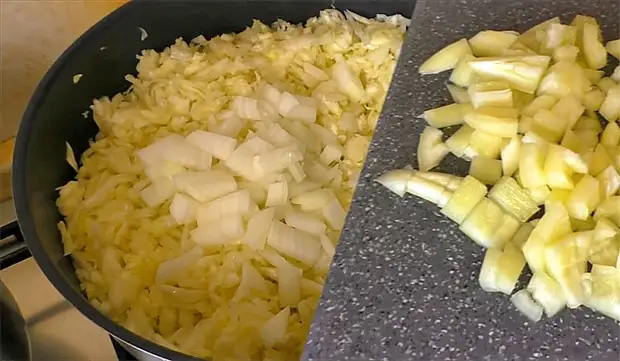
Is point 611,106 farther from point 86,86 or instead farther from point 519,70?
point 86,86

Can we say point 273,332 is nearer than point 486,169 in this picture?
No

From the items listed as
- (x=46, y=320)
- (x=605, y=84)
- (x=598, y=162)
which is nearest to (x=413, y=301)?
(x=598, y=162)

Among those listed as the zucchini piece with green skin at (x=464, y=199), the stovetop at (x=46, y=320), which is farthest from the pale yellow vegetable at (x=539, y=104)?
the stovetop at (x=46, y=320)

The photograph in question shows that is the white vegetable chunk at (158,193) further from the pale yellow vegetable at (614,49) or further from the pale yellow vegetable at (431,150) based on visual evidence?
the pale yellow vegetable at (614,49)

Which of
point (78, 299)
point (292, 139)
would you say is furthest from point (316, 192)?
point (78, 299)

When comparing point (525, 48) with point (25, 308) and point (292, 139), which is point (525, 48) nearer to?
point (292, 139)

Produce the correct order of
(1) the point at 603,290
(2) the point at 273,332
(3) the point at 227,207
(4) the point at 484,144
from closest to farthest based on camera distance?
1. (1) the point at 603,290
2. (4) the point at 484,144
3. (2) the point at 273,332
4. (3) the point at 227,207

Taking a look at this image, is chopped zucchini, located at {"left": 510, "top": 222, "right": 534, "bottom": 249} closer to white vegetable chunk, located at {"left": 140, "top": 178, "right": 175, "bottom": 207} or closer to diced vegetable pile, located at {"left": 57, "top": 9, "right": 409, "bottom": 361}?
diced vegetable pile, located at {"left": 57, "top": 9, "right": 409, "bottom": 361}

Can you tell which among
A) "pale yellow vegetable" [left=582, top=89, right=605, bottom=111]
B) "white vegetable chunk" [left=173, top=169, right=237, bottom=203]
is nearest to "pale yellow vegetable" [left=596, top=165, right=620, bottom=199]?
"pale yellow vegetable" [left=582, top=89, right=605, bottom=111]
